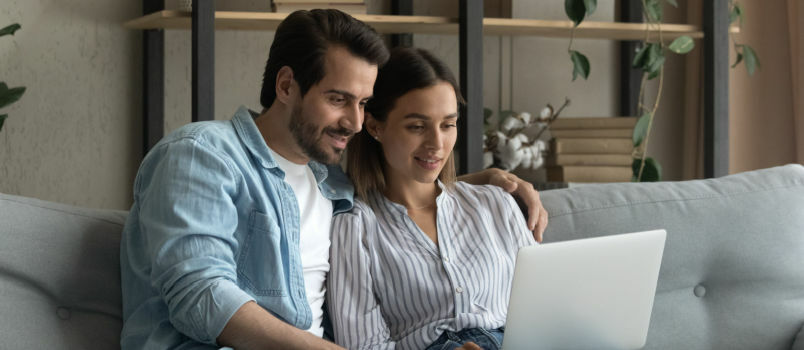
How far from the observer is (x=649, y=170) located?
2588 millimetres

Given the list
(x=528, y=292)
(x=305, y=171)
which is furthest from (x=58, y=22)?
(x=528, y=292)

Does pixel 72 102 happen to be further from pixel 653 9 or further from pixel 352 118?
pixel 653 9

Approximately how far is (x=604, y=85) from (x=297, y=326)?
190 cm

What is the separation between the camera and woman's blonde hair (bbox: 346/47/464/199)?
1585 millimetres

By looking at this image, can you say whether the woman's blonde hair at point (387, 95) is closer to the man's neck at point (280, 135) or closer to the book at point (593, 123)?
the man's neck at point (280, 135)

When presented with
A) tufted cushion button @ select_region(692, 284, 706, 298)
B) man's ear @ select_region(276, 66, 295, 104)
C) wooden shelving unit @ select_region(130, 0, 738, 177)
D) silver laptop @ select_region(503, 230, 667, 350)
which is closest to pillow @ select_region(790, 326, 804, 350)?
tufted cushion button @ select_region(692, 284, 706, 298)

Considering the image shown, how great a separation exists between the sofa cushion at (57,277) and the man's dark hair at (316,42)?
412 mm

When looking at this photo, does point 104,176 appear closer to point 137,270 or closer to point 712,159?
point 137,270

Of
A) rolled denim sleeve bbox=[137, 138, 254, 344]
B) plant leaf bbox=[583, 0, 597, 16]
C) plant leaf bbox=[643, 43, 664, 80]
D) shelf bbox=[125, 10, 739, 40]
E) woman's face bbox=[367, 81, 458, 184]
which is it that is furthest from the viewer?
plant leaf bbox=[643, 43, 664, 80]

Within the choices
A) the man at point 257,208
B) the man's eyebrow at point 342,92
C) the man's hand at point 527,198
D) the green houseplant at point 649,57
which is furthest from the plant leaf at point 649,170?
the man's eyebrow at point 342,92

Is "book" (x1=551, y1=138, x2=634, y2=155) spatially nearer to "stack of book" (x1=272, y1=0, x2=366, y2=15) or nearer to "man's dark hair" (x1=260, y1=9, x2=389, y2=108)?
"stack of book" (x1=272, y1=0, x2=366, y2=15)

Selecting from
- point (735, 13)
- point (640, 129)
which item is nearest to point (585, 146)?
point (640, 129)

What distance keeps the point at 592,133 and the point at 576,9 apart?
38 cm

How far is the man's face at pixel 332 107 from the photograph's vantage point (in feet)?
4.70
